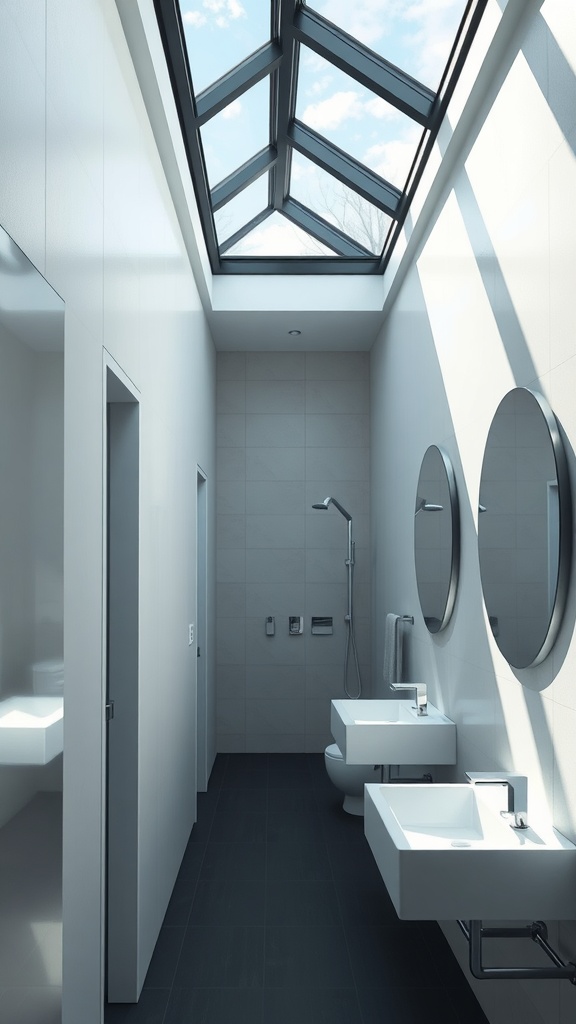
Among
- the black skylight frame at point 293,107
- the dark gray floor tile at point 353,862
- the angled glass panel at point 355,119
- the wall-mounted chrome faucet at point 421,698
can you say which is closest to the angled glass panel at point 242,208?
the black skylight frame at point 293,107

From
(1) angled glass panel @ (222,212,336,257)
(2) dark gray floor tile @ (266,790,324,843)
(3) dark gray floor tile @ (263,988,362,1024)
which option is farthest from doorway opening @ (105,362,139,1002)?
(1) angled glass panel @ (222,212,336,257)

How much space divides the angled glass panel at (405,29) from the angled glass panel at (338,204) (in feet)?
2.85

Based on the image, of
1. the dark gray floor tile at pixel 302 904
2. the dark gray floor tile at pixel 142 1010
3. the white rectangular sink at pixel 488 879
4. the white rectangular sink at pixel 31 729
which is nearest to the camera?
the white rectangular sink at pixel 31 729

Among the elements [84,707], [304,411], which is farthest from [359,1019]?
[304,411]

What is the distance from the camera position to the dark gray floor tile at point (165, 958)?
2572mm

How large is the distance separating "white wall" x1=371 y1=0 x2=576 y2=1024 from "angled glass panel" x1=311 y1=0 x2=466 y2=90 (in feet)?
1.23

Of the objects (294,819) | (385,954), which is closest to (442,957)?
(385,954)

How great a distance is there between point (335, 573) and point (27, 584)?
13.9 ft

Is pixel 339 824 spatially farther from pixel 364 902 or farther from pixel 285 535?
pixel 285 535

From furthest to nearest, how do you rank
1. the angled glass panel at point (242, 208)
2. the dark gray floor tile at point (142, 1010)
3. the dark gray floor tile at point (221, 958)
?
1. the angled glass panel at point (242, 208)
2. the dark gray floor tile at point (221, 958)
3. the dark gray floor tile at point (142, 1010)

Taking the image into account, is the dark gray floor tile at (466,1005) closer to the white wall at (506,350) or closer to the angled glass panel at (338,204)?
the white wall at (506,350)

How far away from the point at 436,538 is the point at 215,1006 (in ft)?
5.79

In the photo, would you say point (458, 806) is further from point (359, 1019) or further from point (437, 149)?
point (437, 149)

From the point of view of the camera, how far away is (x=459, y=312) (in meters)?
2.79
